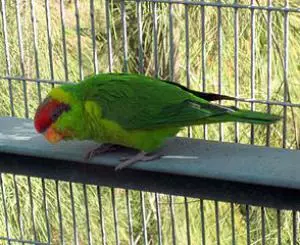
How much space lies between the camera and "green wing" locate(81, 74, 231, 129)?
6.83 feet

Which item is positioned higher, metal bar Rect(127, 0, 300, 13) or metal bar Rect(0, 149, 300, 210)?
metal bar Rect(127, 0, 300, 13)

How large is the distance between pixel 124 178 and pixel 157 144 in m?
0.14

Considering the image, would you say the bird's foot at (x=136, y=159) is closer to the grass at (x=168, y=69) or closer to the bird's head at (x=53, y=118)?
the bird's head at (x=53, y=118)

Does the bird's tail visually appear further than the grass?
No

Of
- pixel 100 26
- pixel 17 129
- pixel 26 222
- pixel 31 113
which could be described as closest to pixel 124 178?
pixel 17 129

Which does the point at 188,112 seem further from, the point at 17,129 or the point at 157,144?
the point at 17,129

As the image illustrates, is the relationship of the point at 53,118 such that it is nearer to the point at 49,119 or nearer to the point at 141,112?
the point at 49,119

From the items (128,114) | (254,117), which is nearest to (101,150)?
(128,114)

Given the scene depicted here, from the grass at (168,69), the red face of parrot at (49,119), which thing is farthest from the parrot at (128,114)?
the grass at (168,69)

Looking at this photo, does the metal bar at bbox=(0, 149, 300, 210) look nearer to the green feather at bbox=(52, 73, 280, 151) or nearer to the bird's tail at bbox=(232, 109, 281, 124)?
the green feather at bbox=(52, 73, 280, 151)

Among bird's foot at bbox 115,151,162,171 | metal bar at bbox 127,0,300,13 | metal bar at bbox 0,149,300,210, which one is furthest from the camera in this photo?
metal bar at bbox 127,0,300,13

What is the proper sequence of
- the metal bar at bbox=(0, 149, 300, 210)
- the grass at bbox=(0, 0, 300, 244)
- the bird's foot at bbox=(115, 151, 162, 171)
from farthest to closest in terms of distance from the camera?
the grass at bbox=(0, 0, 300, 244), the bird's foot at bbox=(115, 151, 162, 171), the metal bar at bbox=(0, 149, 300, 210)

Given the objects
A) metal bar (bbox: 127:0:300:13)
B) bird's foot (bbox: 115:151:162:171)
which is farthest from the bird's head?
metal bar (bbox: 127:0:300:13)

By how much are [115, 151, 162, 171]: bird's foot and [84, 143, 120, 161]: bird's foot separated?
2.7 inches
